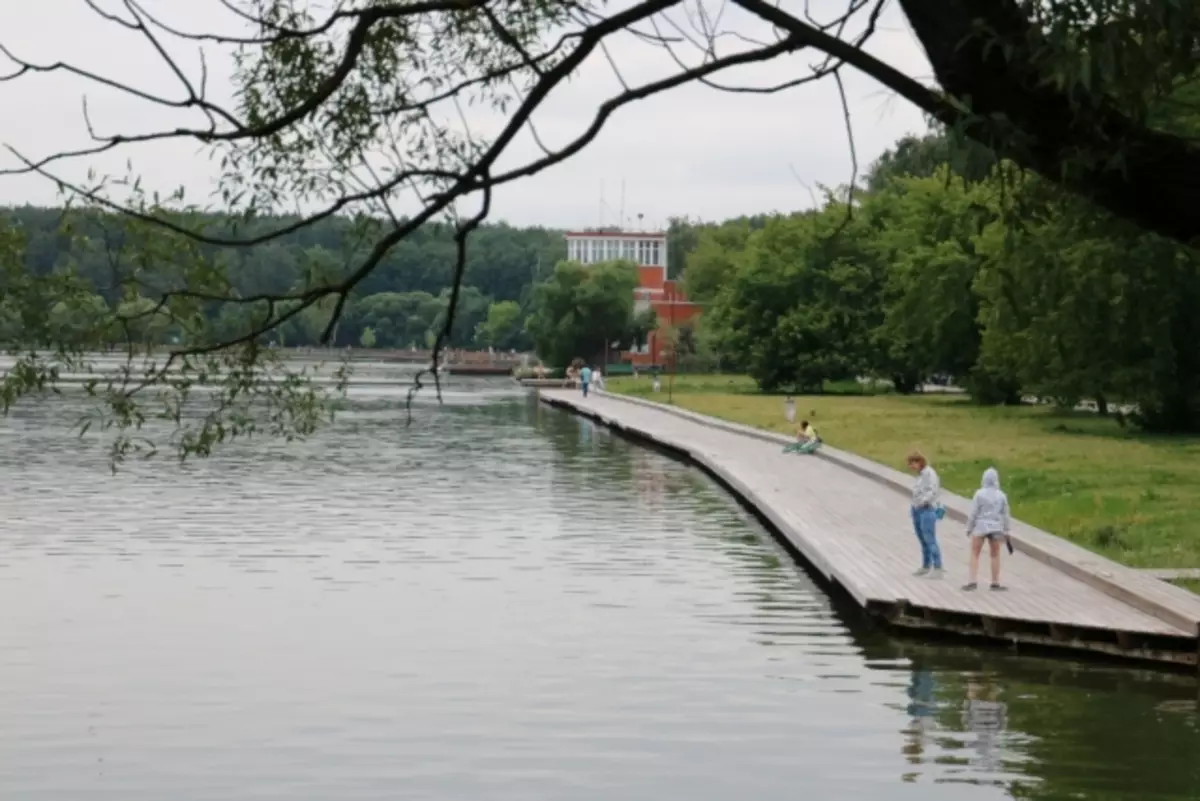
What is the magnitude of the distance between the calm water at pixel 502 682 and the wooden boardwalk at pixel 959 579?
38 cm

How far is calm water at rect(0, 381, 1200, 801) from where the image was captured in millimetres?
13812

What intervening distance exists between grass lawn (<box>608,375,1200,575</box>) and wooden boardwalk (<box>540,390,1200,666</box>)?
1.04 m

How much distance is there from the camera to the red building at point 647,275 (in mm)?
130750

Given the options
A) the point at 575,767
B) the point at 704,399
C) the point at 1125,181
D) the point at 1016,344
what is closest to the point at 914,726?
the point at 575,767

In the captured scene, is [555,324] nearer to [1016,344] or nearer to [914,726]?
[1016,344]

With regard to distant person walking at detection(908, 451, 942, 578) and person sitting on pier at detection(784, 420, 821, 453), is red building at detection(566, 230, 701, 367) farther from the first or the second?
distant person walking at detection(908, 451, 942, 578)

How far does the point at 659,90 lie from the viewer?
25.5 ft

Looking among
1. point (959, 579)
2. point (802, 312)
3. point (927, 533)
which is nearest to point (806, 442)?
point (959, 579)

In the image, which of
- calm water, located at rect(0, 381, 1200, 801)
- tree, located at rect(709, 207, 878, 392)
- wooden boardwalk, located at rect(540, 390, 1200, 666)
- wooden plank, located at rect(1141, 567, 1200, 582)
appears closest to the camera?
calm water, located at rect(0, 381, 1200, 801)

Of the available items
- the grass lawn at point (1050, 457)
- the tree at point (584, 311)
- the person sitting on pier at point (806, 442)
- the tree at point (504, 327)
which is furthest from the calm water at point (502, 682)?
the tree at point (504, 327)

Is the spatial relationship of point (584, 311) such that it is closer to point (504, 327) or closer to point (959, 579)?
point (504, 327)

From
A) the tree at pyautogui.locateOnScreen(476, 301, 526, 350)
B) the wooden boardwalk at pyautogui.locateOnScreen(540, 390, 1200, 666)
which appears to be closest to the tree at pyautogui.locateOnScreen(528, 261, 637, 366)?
the tree at pyautogui.locateOnScreen(476, 301, 526, 350)

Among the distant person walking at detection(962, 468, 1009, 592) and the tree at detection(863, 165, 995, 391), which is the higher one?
the tree at detection(863, 165, 995, 391)

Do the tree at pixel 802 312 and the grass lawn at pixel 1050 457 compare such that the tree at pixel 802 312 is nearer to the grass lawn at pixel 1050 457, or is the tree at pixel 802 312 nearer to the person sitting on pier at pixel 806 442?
the grass lawn at pixel 1050 457
